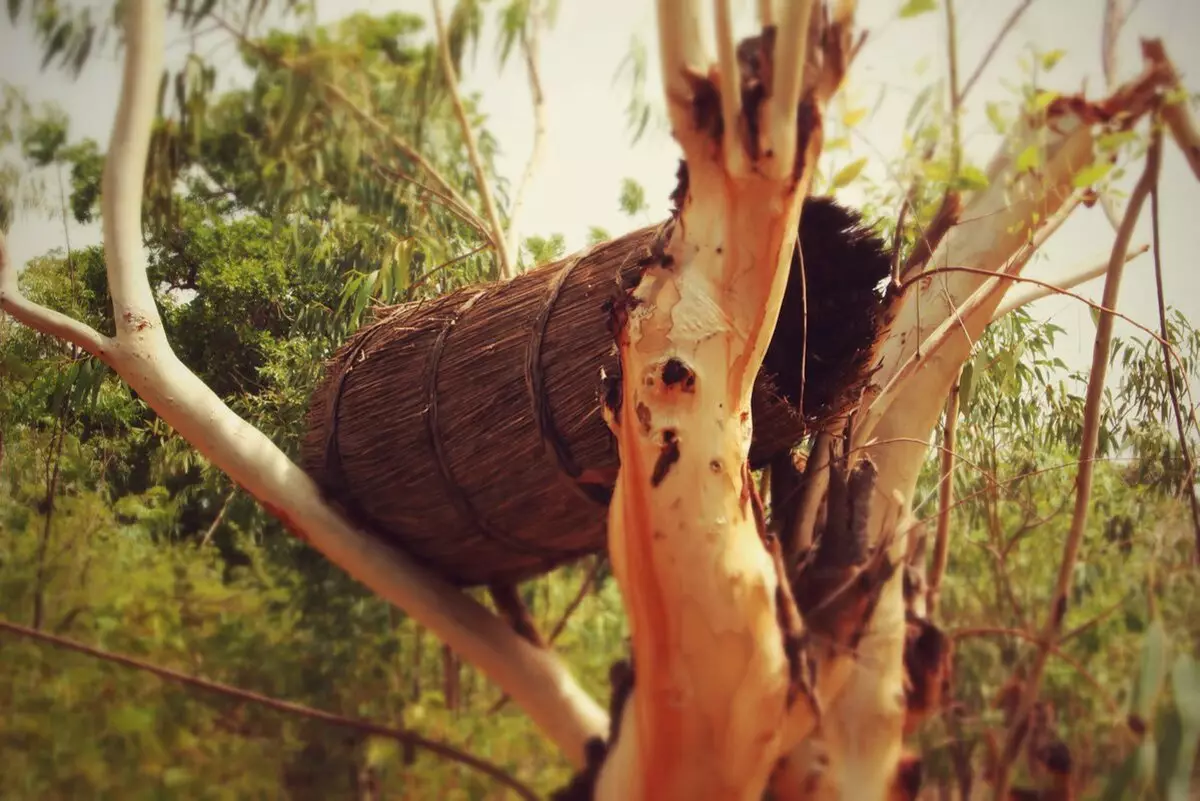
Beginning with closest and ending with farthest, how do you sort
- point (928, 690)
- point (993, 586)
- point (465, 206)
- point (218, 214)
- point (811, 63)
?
1. point (811, 63)
2. point (928, 690)
3. point (993, 586)
4. point (218, 214)
5. point (465, 206)

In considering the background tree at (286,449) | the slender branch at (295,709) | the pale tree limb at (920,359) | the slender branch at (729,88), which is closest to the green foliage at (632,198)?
the background tree at (286,449)

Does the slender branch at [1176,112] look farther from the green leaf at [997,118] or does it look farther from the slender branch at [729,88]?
the slender branch at [729,88]

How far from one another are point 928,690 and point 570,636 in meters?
0.30

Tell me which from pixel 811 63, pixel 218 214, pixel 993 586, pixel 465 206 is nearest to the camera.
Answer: pixel 811 63

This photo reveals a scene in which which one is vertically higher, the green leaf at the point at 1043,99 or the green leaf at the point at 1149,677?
the green leaf at the point at 1043,99

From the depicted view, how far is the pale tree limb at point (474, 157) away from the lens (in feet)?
2.83

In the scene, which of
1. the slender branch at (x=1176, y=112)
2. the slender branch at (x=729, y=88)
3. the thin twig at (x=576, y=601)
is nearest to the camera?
the slender branch at (x=729, y=88)

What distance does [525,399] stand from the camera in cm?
64

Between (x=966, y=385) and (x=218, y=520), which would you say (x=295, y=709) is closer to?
(x=218, y=520)

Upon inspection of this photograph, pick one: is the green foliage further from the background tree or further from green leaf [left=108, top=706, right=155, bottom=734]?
green leaf [left=108, top=706, right=155, bottom=734]

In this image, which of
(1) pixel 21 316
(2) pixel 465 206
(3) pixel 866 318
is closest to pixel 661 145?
(3) pixel 866 318

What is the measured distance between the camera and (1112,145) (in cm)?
54

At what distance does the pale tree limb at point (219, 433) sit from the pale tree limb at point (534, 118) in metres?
0.33

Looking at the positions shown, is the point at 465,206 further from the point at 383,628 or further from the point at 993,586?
the point at 993,586
